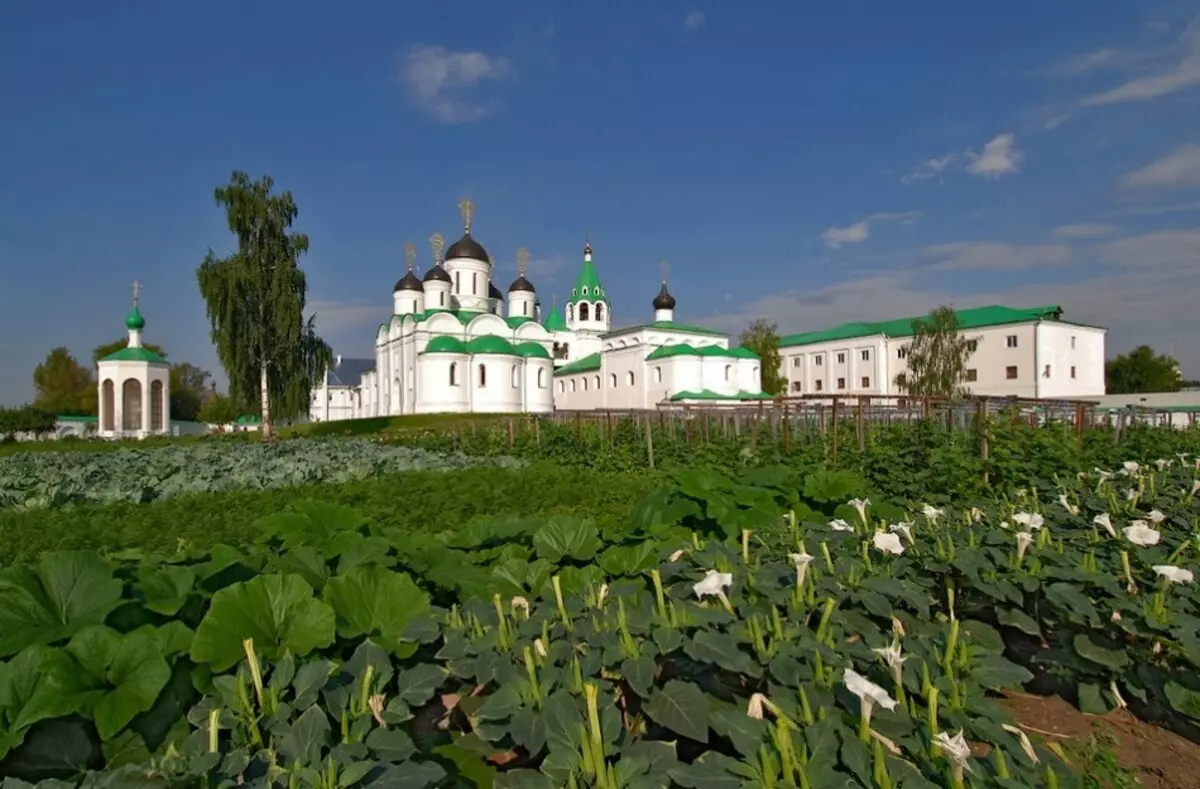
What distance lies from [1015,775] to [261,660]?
5.94 ft

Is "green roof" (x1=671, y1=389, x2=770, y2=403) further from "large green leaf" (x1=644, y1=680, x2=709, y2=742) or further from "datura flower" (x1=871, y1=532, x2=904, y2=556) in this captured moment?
"large green leaf" (x1=644, y1=680, x2=709, y2=742)

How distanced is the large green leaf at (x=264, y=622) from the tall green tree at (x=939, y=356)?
4159 cm

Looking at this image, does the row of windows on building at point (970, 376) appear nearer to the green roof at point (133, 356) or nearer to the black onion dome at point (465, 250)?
the black onion dome at point (465, 250)

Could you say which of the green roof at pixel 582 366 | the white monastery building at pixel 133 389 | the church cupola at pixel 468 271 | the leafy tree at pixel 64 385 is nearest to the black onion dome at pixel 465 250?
the church cupola at pixel 468 271

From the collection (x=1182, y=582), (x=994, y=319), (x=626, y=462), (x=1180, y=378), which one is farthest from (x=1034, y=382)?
(x=1182, y=582)

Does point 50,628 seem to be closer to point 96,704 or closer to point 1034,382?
point 96,704

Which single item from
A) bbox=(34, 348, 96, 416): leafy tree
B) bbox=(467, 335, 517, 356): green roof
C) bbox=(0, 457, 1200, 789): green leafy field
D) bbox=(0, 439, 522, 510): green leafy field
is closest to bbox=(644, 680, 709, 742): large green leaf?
bbox=(0, 457, 1200, 789): green leafy field

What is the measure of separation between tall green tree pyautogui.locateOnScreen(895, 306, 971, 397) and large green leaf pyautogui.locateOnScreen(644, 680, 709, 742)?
136 feet

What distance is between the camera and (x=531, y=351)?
43844 mm

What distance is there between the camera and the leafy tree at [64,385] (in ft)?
184

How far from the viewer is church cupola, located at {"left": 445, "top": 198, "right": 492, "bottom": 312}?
4931 cm

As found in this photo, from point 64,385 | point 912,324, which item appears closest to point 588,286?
point 912,324

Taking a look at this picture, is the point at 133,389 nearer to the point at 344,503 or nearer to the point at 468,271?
the point at 468,271

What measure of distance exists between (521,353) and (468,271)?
948cm
